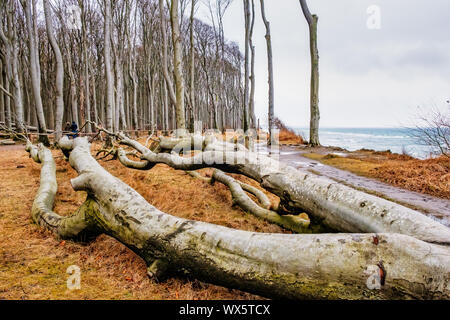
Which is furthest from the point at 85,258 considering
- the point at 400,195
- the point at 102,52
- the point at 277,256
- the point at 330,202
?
the point at 102,52

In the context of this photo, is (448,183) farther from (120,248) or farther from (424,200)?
(120,248)

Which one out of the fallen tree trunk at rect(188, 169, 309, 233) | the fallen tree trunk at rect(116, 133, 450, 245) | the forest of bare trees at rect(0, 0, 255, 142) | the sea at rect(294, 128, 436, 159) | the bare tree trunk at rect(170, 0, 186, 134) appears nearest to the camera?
the fallen tree trunk at rect(116, 133, 450, 245)

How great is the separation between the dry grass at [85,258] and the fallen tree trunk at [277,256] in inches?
7.1

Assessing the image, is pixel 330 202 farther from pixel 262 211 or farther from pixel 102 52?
pixel 102 52

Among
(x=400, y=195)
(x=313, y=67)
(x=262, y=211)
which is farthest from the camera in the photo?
(x=313, y=67)

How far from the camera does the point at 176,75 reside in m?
9.95

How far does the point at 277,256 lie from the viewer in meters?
1.61

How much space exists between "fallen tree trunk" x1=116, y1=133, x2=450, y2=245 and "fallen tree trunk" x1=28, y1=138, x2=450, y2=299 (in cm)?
38

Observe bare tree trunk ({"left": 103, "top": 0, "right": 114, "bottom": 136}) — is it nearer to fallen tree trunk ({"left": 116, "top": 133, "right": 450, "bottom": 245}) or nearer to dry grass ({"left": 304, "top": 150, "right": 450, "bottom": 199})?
dry grass ({"left": 304, "top": 150, "right": 450, "bottom": 199})

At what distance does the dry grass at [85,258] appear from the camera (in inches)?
74.7

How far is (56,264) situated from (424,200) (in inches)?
272

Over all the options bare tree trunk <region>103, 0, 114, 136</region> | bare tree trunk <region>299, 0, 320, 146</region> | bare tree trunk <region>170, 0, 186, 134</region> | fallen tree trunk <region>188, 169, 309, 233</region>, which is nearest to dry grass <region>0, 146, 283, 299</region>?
fallen tree trunk <region>188, 169, 309, 233</region>

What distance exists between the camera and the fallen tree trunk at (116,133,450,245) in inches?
71.0

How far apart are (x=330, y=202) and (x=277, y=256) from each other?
0.94 m
